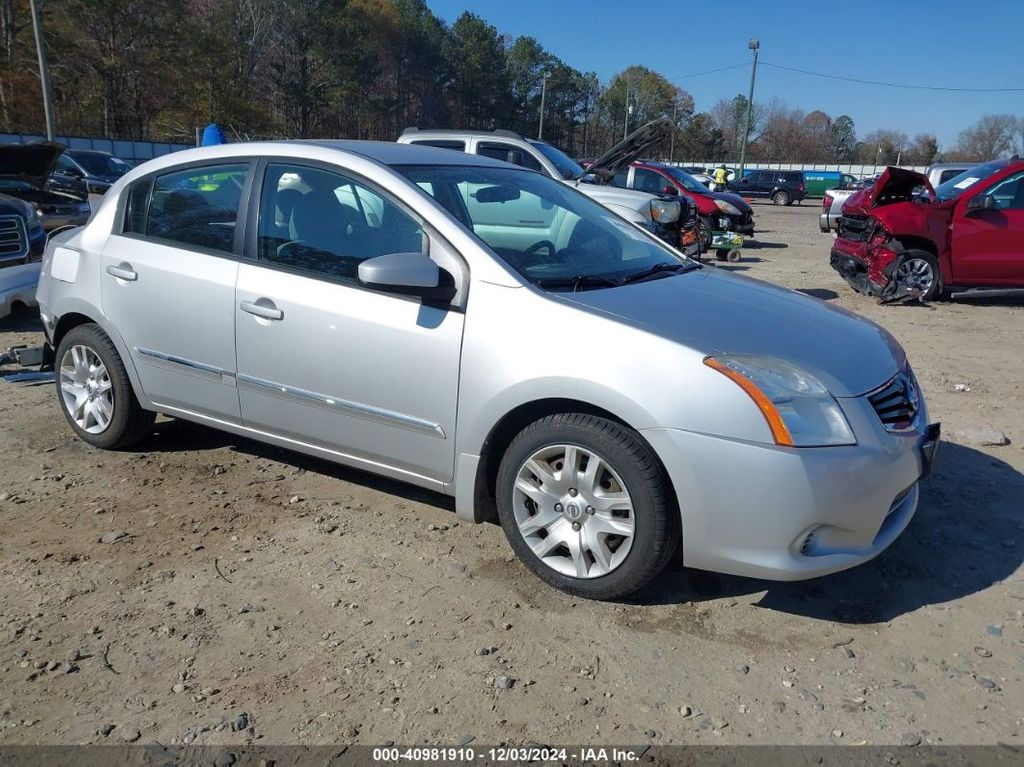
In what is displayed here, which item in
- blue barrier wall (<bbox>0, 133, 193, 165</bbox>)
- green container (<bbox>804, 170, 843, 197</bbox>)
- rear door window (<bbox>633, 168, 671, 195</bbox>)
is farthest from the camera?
green container (<bbox>804, 170, 843, 197</bbox>)

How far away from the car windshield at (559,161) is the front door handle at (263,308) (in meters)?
7.50

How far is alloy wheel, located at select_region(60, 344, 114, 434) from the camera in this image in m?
4.42

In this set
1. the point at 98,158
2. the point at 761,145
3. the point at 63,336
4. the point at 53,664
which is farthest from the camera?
the point at 761,145

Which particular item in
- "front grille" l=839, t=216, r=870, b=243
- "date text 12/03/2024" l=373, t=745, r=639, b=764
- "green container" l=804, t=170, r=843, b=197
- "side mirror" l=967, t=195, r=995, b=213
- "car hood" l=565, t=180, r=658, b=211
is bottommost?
"date text 12/03/2024" l=373, t=745, r=639, b=764

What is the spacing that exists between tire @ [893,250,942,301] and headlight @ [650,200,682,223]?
296 centimetres

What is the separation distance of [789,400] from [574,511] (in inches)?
35.1

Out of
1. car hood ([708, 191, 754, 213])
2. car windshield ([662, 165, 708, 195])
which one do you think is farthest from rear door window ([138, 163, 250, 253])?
car hood ([708, 191, 754, 213])

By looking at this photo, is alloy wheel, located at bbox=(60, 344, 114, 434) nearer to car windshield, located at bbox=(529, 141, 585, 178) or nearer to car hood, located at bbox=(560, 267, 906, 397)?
car hood, located at bbox=(560, 267, 906, 397)

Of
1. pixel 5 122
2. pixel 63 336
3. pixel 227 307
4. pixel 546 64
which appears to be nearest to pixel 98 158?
pixel 63 336

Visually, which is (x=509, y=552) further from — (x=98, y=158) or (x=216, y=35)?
(x=216, y=35)

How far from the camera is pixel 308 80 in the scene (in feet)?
185

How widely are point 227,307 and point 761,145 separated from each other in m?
105

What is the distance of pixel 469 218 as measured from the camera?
3535 millimetres

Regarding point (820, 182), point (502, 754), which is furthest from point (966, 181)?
point (820, 182)
